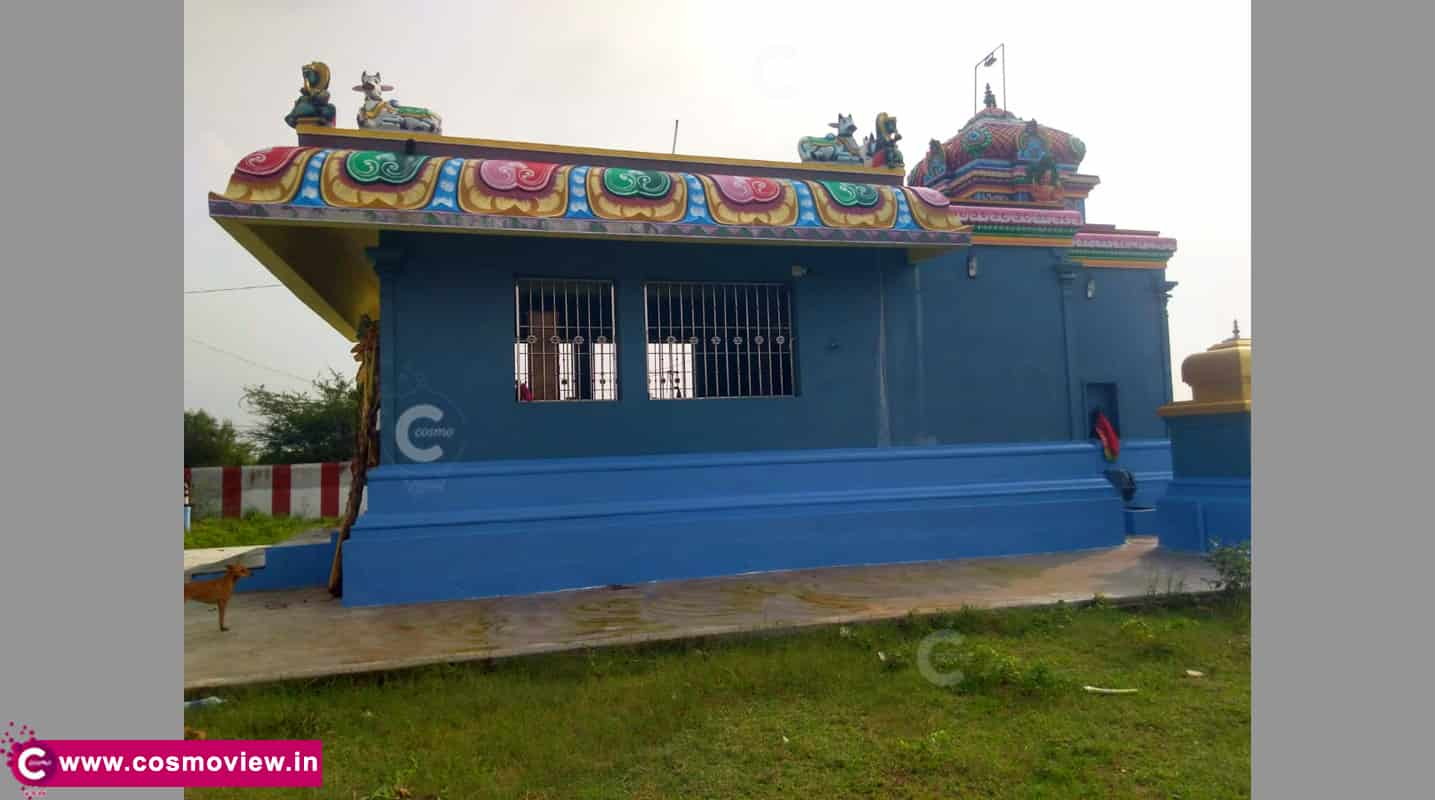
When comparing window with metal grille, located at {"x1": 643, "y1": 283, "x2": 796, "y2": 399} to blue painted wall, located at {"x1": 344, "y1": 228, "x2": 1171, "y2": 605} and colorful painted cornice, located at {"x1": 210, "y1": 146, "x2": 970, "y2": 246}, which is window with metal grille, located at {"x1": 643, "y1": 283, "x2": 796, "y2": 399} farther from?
colorful painted cornice, located at {"x1": 210, "y1": 146, "x2": 970, "y2": 246}

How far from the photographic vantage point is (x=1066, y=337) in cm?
940

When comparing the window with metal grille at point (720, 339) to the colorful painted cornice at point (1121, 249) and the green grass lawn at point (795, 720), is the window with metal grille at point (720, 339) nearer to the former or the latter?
the green grass lawn at point (795, 720)

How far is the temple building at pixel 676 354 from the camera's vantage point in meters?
6.80

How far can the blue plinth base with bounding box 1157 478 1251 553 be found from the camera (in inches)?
319

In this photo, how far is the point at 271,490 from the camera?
17.5 metres

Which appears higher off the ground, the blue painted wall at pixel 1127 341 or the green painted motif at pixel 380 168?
the green painted motif at pixel 380 168

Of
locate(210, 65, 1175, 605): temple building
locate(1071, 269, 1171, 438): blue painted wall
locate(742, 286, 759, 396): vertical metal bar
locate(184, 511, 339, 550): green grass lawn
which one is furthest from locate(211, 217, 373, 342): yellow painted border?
locate(1071, 269, 1171, 438): blue painted wall

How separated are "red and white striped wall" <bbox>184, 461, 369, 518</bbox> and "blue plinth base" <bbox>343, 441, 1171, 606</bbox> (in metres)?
11.7

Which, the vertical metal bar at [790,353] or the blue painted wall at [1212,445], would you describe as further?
the vertical metal bar at [790,353]

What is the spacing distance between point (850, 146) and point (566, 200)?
3.20 meters

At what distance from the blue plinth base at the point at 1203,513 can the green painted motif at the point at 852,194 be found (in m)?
4.26

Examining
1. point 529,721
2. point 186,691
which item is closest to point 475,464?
point 186,691

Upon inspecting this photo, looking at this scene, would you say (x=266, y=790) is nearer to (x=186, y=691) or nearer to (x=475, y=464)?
(x=186, y=691)

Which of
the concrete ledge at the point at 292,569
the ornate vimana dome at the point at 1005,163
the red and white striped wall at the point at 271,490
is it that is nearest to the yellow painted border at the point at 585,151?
the ornate vimana dome at the point at 1005,163
